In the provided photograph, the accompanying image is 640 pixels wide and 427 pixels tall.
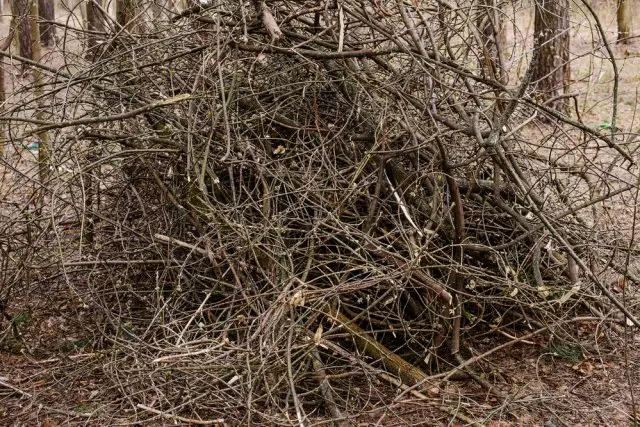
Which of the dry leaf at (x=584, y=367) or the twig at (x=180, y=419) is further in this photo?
the dry leaf at (x=584, y=367)

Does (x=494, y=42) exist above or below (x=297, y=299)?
above

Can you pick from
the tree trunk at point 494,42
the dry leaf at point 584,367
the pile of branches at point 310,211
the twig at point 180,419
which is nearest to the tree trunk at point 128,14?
the pile of branches at point 310,211

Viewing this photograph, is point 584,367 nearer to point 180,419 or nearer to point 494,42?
point 494,42

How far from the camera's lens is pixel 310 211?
14.3ft

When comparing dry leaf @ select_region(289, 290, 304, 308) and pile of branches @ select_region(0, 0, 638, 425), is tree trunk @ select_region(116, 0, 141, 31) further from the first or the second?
dry leaf @ select_region(289, 290, 304, 308)

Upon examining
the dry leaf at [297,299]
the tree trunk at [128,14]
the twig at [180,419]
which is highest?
the tree trunk at [128,14]

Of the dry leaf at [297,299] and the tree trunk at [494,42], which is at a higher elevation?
the tree trunk at [494,42]

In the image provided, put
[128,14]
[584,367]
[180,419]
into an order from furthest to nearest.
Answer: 1. [128,14]
2. [584,367]
3. [180,419]

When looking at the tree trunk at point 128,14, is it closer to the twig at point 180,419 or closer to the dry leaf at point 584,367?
the twig at point 180,419

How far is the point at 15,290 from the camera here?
4.65 meters

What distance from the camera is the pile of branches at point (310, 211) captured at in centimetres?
375

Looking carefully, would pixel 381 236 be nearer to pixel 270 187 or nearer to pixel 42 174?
pixel 270 187

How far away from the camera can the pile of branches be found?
147 inches

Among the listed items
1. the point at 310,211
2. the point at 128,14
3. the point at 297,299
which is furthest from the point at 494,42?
the point at 128,14
